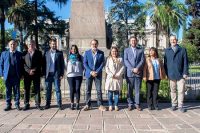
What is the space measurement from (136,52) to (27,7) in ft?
112

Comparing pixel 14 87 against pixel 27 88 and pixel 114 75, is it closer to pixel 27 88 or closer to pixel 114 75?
pixel 27 88

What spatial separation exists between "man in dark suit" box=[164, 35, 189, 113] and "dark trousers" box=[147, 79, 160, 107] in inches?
15.5

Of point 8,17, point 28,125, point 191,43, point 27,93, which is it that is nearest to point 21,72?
point 27,93

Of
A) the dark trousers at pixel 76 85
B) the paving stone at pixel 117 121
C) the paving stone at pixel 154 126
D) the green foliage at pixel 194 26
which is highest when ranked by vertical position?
the green foliage at pixel 194 26

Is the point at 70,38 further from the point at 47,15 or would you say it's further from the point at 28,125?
the point at 47,15

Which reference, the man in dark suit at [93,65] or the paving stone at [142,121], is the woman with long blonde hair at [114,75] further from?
the paving stone at [142,121]

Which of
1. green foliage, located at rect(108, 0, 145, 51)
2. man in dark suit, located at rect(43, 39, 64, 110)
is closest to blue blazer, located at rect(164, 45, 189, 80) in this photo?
man in dark suit, located at rect(43, 39, 64, 110)

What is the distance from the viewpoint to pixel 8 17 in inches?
1635

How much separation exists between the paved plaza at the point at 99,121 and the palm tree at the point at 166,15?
32443 mm

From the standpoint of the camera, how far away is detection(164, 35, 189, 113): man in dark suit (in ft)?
33.2

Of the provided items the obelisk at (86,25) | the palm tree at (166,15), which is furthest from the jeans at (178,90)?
the palm tree at (166,15)

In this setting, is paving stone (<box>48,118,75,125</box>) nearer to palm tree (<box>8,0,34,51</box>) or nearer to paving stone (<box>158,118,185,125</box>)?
paving stone (<box>158,118,185,125</box>)

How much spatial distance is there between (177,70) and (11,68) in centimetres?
422

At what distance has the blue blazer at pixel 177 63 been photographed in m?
10.1
